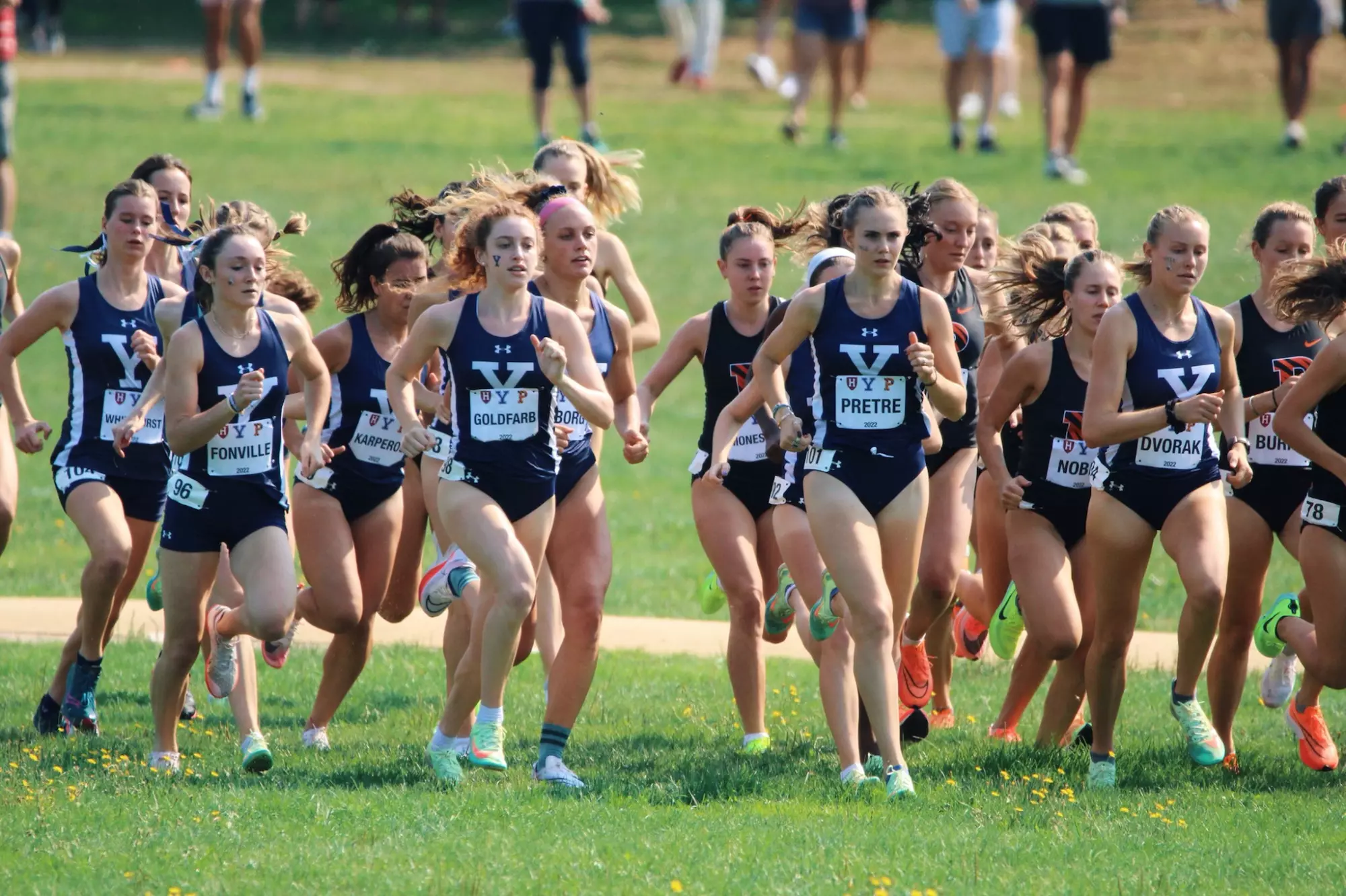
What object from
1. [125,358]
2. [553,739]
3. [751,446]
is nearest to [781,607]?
[751,446]

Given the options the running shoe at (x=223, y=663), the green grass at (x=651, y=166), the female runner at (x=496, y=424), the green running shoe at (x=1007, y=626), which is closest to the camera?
the female runner at (x=496, y=424)

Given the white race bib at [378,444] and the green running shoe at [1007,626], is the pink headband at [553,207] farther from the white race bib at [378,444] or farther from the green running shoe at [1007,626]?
the green running shoe at [1007,626]

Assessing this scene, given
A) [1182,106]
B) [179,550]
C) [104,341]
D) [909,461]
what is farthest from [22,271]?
[1182,106]

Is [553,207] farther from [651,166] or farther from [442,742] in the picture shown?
[651,166]

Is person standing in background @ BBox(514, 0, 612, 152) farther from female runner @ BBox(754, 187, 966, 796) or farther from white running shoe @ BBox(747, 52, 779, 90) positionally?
female runner @ BBox(754, 187, 966, 796)

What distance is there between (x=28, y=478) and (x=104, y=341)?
25.0 feet

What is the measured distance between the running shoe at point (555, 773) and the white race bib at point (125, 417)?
242cm

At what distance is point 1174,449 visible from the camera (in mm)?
6926

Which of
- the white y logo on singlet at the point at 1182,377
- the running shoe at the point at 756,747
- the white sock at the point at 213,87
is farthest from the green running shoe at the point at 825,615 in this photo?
the white sock at the point at 213,87

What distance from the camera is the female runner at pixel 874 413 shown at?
21.7 ft

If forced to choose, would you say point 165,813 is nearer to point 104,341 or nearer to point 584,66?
point 104,341

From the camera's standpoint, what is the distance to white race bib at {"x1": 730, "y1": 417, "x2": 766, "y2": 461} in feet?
25.4

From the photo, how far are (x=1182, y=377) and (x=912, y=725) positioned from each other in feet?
6.60

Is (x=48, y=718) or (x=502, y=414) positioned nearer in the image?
(x=502, y=414)
